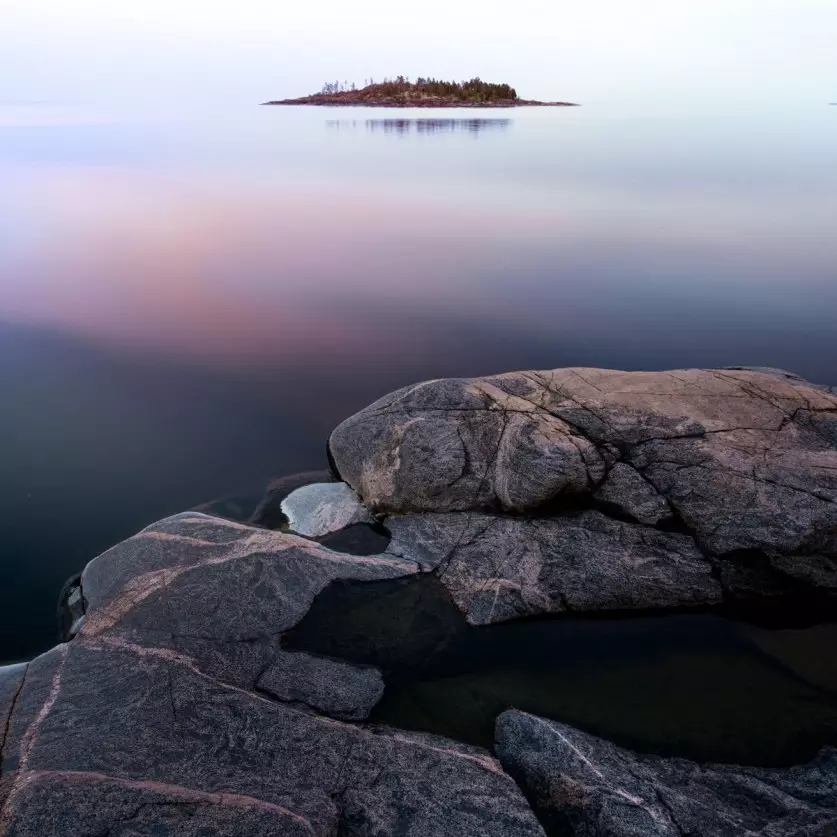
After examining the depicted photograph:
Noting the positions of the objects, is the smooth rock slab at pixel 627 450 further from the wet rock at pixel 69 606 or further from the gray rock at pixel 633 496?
the wet rock at pixel 69 606

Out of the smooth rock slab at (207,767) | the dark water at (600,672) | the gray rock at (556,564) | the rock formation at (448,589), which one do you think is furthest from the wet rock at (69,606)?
the gray rock at (556,564)

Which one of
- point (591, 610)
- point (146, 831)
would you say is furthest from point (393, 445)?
point (146, 831)

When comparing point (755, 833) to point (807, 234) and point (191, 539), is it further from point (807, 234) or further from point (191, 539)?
point (807, 234)

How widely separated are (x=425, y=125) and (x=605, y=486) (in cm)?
7870

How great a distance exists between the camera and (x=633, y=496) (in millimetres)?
8242

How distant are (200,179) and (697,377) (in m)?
35.6

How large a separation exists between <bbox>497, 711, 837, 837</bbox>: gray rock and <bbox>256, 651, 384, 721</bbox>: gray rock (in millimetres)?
1238

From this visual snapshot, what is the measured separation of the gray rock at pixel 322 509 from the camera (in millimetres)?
8656

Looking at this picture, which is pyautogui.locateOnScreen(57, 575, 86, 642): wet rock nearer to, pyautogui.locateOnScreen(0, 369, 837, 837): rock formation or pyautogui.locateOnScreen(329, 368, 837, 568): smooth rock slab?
pyautogui.locateOnScreen(0, 369, 837, 837): rock formation

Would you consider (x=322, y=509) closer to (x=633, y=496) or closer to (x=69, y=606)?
(x=69, y=606)

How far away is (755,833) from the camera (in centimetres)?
491

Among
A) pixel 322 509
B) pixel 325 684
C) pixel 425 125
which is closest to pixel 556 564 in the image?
pixel 325 684

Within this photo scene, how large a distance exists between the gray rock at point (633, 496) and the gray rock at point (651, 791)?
9.82 ft

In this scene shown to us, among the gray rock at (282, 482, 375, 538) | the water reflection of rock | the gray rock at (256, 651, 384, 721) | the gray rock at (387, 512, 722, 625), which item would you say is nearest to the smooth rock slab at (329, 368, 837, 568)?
the gray rock at (282, 482, 375, 538)
